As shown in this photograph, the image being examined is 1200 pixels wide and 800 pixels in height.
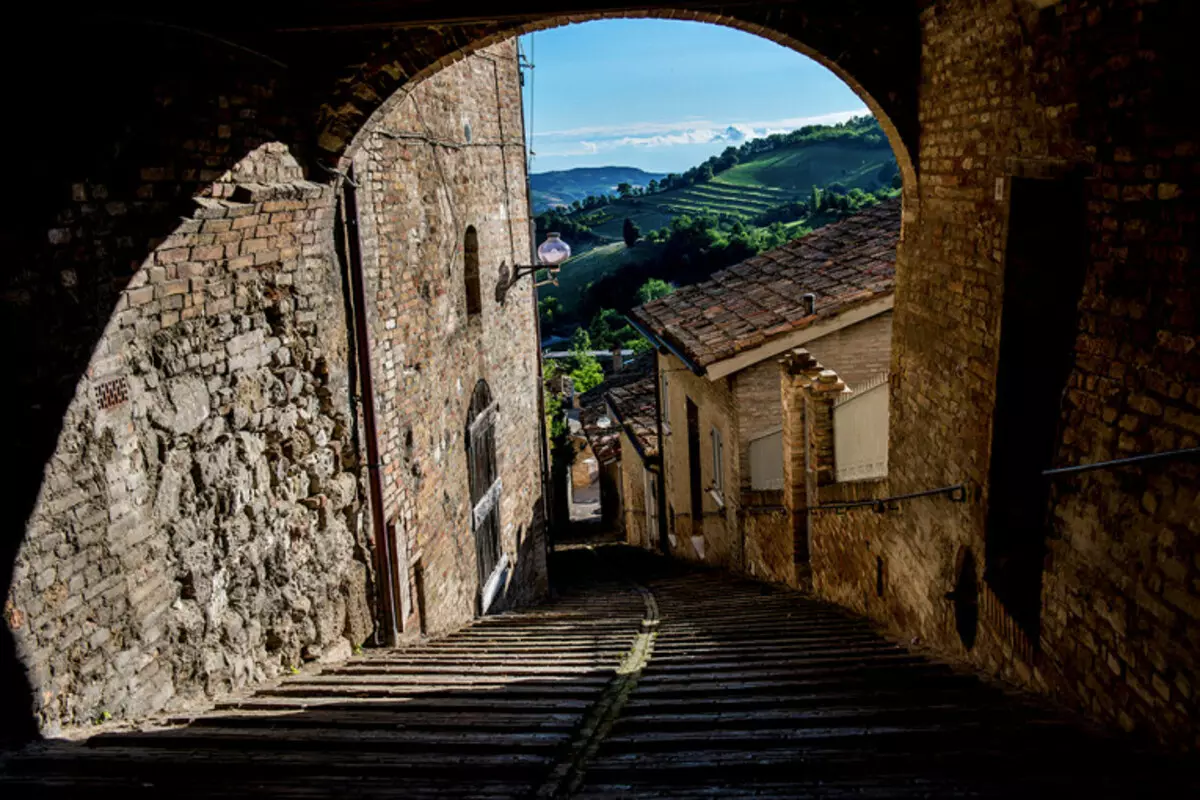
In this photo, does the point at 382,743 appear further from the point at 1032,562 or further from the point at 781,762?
the point at 1032,562

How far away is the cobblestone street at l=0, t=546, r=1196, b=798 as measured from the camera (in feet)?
10.5

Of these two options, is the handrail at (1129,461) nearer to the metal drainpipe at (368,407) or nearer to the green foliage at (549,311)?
the metal drainpipe at (368,407)

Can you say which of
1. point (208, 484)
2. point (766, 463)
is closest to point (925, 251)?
point (208, 484)

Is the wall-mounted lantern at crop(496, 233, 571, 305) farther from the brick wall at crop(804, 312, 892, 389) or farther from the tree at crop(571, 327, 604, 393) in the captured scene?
the tree at crop(571, 327, 604, 393)

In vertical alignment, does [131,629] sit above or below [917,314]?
below

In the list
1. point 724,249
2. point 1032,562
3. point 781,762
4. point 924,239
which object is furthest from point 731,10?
point 724,249

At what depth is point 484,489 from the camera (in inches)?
414

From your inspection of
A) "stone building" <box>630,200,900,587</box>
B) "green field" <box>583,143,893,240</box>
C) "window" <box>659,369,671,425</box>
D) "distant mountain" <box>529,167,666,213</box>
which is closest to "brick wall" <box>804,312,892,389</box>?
"stone building" <box>630,200,900,587</box>

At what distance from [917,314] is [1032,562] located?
1.84 m

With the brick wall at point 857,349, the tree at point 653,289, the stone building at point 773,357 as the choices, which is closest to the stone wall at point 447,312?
the stone building at point 773,357

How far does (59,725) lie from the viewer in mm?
3850

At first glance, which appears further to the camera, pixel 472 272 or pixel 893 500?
pixel 472 272

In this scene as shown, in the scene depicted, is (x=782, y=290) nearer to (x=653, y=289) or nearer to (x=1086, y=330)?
(x=1086, y=330)

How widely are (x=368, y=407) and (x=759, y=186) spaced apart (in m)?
82.5
